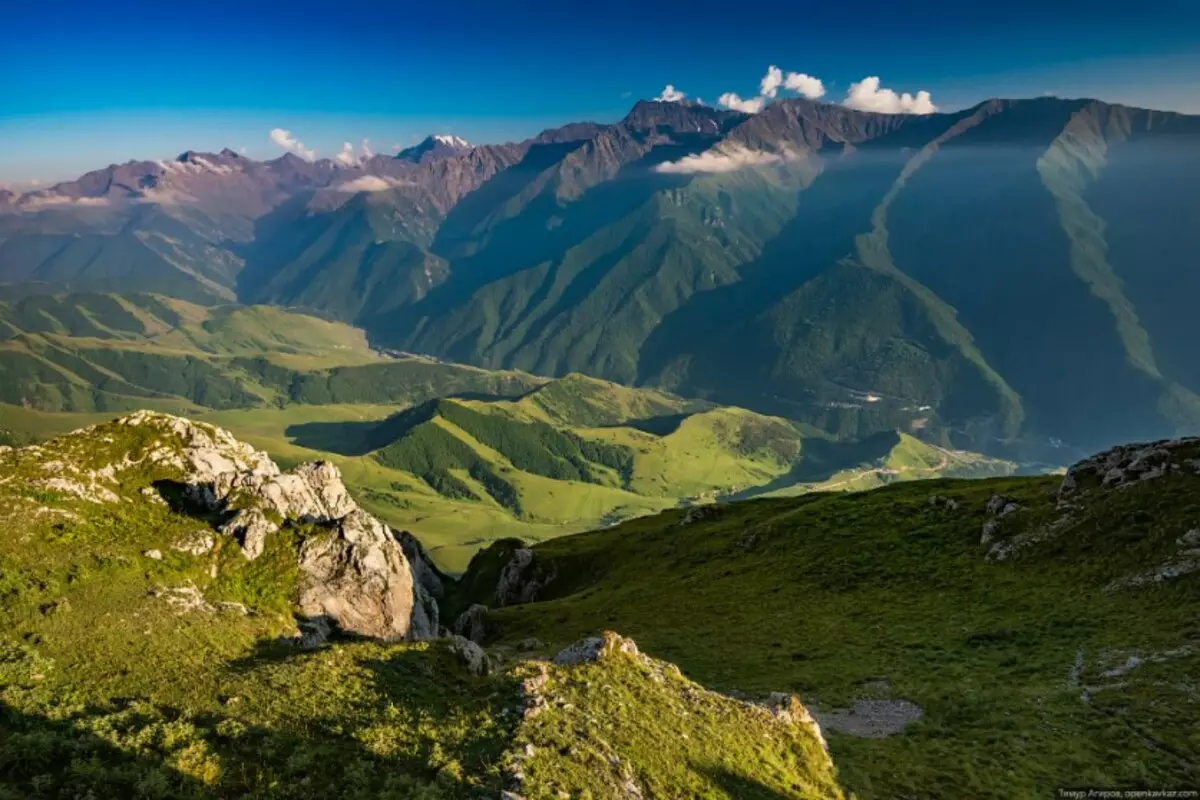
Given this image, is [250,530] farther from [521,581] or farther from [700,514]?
[700,514]

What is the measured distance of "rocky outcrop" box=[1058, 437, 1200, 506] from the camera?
2650 inches

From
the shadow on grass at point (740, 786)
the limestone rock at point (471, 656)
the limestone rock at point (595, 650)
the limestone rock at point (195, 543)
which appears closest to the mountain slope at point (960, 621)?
the shadow on grass at point (740, 786)

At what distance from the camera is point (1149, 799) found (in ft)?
106

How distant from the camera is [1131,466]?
7031 cm

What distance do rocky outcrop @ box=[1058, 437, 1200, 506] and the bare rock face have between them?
70850 mm

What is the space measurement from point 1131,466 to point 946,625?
103 ft

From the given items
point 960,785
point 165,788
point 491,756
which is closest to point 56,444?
point 165,788

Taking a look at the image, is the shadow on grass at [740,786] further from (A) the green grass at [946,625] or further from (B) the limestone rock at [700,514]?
(B) the limestone rock at [700,514]

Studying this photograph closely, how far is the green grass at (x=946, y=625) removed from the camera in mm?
37031

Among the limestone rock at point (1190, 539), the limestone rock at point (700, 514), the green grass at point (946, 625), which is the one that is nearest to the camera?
the green grass at point (946, 625)

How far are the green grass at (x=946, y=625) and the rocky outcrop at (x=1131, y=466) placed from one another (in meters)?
2.86

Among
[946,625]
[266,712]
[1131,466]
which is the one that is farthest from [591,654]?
[1131,466]

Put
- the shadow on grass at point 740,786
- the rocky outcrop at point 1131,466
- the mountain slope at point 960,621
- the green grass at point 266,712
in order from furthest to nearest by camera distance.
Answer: the rocky outcrop at point 1131,466 < the mountain slope at point 960,621 < the shadow on grass at point 740,786 < the green grass at point 266,712

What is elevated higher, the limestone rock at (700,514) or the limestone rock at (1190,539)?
the limestone rock at (1190,539)
